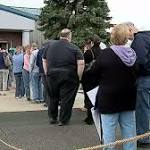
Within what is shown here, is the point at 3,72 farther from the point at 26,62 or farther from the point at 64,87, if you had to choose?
the point at 64,87

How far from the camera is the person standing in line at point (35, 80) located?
1341 centimetres

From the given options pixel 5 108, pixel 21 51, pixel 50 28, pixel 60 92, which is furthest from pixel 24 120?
pixel 50 28

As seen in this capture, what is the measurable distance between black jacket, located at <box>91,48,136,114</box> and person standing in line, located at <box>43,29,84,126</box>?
315 centimetres

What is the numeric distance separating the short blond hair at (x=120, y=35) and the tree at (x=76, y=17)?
82.6 ft

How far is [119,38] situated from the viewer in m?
6.17

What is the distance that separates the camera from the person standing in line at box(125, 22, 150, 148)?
7.15m

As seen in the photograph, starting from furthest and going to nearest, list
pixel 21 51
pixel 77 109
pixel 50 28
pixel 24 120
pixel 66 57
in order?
pixel 50 28 → pixel 21 51 → pixel 77 109 → pixel 24 120 → pixel 66 57

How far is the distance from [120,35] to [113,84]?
0.60 metres

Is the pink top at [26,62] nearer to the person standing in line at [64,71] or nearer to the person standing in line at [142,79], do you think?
the person standing in line at [64,71]

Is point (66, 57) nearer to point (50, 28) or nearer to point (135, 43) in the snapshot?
point (135, 43)

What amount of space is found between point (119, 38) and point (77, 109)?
604cm

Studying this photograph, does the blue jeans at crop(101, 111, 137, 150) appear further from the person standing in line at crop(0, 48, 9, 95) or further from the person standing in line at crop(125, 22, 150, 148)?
the person standing in line at crop(0, 48, 9, 95)

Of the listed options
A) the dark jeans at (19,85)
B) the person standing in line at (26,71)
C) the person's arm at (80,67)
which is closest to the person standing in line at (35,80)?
the person standing in line at (26,71)

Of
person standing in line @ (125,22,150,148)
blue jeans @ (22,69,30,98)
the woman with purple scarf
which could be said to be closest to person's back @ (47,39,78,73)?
person standing in line @ (125,22,150,148)
